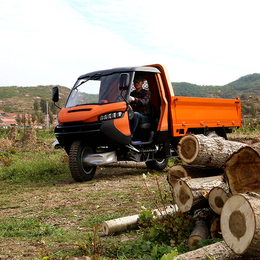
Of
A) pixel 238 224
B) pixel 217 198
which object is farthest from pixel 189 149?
pixel 238 224

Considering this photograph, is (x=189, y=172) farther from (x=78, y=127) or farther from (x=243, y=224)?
(x=78, y=127)

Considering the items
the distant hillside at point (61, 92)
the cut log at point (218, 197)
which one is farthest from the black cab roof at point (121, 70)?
the distant hillside at point (61, 92)


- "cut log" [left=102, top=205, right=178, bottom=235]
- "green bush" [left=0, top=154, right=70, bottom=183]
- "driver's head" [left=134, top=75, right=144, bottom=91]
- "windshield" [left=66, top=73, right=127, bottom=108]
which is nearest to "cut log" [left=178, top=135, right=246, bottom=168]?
"cut log" [left=102, top=205, right=178, bottom=235]

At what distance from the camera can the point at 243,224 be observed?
109 inches

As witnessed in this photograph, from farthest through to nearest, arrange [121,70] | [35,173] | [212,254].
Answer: [35,173], [121,70], [212,254]

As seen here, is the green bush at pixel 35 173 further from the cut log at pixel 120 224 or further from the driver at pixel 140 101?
the cut log at pixel 120 224

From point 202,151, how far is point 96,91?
A: 4.21 metres

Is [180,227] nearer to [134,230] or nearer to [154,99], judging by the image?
[134,230]

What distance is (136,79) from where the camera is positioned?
8422 mm

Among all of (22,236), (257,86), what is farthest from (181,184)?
(257,86)

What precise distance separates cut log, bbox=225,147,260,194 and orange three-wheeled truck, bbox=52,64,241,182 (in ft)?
12.4

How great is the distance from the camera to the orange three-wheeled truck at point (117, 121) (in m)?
7.47

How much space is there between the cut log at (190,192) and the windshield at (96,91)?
3.84 meters

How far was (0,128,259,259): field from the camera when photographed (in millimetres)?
3650
